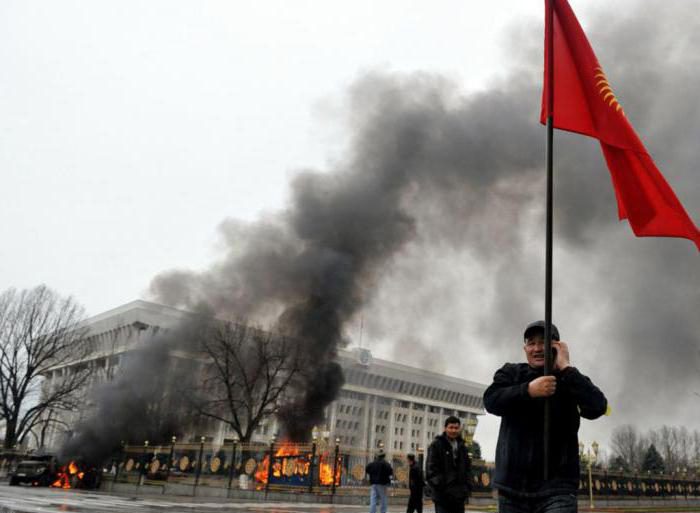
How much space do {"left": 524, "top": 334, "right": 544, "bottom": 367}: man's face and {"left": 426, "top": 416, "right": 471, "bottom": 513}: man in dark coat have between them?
360 centimetres

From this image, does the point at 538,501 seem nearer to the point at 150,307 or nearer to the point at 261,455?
the point at 261,455

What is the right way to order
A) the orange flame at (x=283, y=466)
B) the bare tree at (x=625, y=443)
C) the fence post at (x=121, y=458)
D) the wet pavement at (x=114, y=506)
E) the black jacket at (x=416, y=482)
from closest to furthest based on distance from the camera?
1. the wet pavement at (x=114, y=506)
2. the black jacket at (x=416, y=482)
3. the orange flame at (x=283, y=466)
4. the fence post at (x=121, y=458)
5. the bare tree at (x=625, y=443)

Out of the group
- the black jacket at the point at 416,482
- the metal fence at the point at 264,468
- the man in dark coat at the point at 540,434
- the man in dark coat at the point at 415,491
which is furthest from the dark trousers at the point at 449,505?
the metal fence at the point at 264,468

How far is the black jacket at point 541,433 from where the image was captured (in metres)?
2.91

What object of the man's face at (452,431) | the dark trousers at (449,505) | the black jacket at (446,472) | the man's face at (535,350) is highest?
the man's face at (535,350)

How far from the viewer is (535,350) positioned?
321 centimetres

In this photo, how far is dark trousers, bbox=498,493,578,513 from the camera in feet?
9.31

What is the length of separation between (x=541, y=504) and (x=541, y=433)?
331mm

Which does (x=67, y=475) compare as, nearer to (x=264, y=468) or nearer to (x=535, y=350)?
(x=264, y=468)

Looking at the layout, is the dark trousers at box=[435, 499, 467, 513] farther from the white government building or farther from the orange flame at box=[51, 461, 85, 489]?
the white government building

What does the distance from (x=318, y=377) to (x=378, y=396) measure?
6306 centimetres

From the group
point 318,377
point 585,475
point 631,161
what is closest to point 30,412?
point 318,377

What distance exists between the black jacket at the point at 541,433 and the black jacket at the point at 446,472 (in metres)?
3.51

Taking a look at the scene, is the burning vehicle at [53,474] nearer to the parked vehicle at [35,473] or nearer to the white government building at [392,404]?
the parked vehicle at [35,473]
